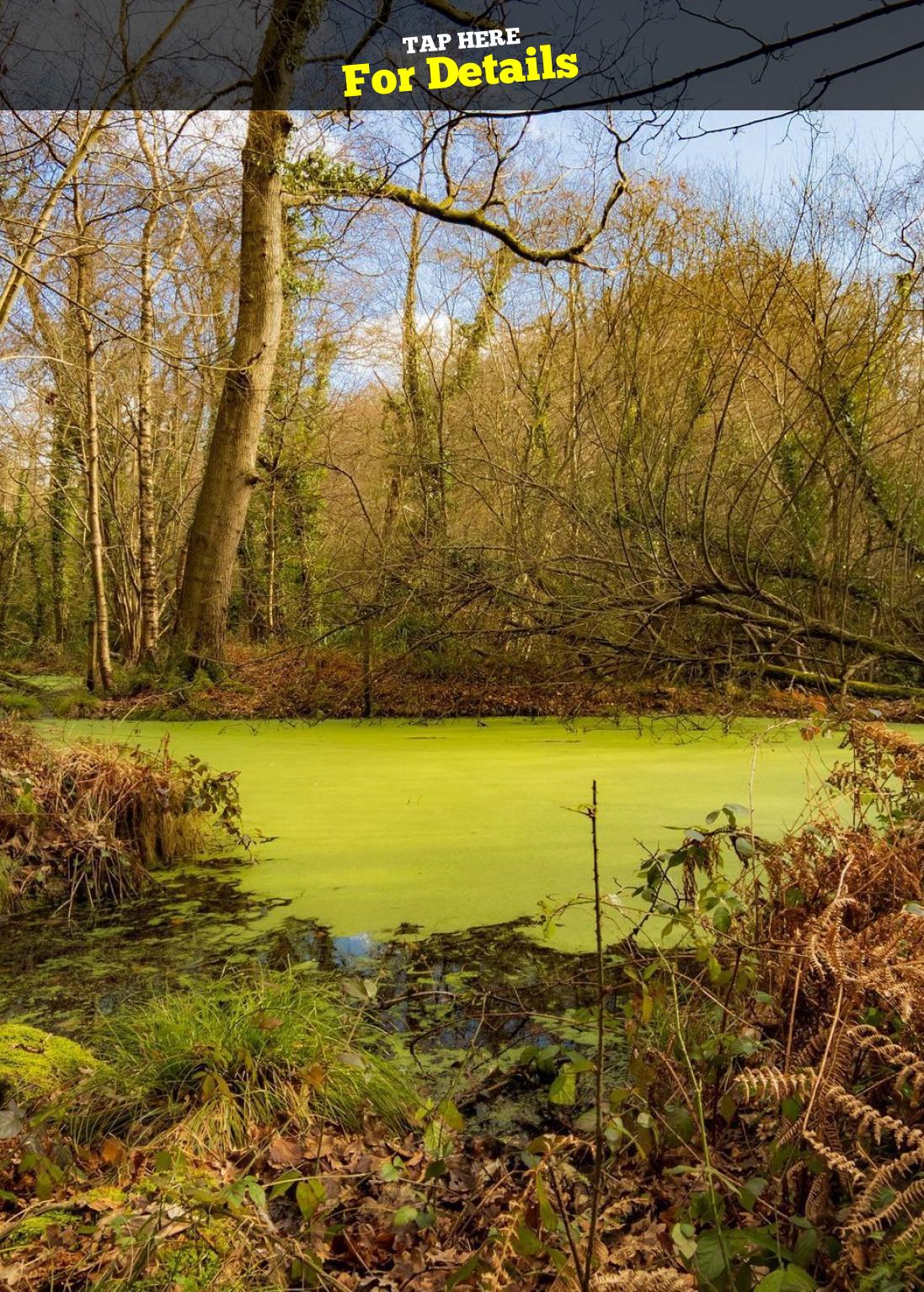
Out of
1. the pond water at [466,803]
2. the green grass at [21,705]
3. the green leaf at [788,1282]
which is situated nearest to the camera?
the green leaf at [788,1282]

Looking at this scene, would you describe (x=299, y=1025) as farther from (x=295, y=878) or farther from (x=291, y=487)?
(x=291, y=487)

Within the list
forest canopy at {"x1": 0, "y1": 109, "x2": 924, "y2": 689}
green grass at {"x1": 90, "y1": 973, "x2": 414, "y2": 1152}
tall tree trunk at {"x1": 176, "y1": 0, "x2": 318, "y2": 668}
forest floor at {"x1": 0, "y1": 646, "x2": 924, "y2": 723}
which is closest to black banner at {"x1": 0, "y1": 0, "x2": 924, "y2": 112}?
forest canopy at {"x1": 0, "y1": 109, "x2": 924, "y2": 689}

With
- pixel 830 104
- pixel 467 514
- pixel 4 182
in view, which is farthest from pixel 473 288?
pixel 830 104

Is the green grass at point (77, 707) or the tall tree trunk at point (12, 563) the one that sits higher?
the tall tree trunk at point (12, 563)

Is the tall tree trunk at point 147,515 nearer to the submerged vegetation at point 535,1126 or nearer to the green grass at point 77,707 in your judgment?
the green grass at point 77,707

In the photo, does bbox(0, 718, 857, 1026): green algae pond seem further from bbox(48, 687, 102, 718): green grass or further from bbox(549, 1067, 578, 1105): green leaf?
bbox(48, 687, 102, 718): green grass

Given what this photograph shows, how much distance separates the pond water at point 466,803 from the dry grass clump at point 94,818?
1.01ft

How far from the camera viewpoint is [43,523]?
18.1 metres

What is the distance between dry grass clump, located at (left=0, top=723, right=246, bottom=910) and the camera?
155 inches

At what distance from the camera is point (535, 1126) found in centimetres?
223

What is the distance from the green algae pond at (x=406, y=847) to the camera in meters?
3.27

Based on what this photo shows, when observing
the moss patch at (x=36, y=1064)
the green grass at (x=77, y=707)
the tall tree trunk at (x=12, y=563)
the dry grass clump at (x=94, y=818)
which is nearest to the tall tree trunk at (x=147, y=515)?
the green grass at (x=77, y=707)

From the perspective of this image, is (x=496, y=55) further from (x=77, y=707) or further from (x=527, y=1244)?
(x=527, y=1244)

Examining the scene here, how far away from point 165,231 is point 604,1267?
12.2 metres
